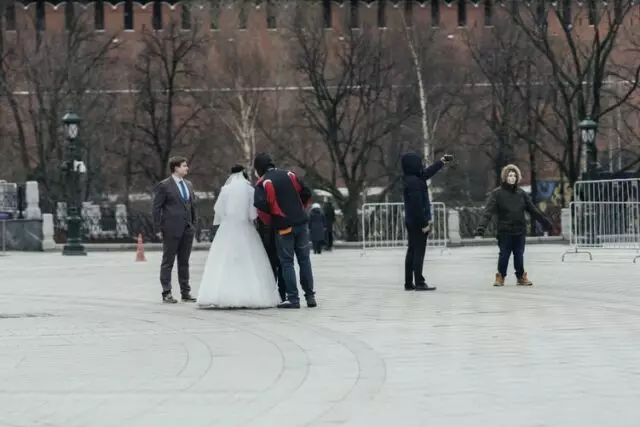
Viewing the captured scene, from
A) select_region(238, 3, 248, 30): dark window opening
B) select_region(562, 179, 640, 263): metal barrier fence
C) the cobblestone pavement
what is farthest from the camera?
select_region(238, 3, 248, 30): dark window opening

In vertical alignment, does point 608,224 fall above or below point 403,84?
below

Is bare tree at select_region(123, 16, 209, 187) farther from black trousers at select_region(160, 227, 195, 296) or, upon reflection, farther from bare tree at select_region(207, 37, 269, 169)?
black trousers at select_region(160, 227, 195, 296)

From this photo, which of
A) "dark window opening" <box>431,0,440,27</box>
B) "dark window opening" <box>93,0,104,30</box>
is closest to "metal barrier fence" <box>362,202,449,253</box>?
"dark window opening" <box>431,0,440,27</box>

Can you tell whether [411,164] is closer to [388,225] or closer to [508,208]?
[508,208]

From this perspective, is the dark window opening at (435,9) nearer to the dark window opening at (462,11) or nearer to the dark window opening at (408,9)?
the dark window opening at (462,11)

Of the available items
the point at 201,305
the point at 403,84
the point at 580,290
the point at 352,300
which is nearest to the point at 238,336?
the point at 201,305

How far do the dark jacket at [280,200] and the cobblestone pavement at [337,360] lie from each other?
3.45ft

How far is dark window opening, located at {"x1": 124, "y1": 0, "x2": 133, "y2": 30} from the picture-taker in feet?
280

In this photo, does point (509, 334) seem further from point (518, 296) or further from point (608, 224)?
point (608, 224)

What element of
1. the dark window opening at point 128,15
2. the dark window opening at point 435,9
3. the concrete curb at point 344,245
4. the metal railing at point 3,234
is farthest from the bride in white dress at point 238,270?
the dark window opening at point 128,15

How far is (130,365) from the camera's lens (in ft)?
35.1

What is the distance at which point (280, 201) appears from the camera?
16219 mm

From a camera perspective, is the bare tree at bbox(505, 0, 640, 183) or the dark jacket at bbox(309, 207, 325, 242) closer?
the dark jacket at bbox(309, 207, 325, 242)

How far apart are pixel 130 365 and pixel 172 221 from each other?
7.15 meters
